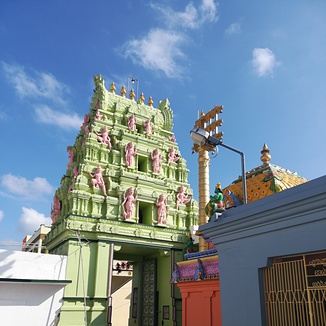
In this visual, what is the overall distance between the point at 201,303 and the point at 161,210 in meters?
9.87

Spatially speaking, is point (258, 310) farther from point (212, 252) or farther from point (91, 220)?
point (91, 220)

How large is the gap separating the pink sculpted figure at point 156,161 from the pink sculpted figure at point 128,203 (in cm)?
280

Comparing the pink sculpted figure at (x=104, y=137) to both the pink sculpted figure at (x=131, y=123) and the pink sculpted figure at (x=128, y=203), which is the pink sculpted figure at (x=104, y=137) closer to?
the pink sculpted figure at (x=131, y=123)

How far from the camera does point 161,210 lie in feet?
69.3

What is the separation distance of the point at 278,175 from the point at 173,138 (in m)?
14.3

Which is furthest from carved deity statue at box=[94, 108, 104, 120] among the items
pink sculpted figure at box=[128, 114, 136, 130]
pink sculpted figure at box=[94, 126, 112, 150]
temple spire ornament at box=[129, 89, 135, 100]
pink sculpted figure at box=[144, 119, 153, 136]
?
temple spire ornament at box=[129, 89, 135, 100]

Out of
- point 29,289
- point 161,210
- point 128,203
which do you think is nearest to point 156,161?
point 161,210

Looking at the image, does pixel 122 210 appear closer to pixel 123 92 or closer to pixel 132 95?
pixel 123 92

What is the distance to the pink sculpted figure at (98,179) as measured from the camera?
19719 millimetres

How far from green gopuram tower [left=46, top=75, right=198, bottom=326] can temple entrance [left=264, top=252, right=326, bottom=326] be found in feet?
40.2

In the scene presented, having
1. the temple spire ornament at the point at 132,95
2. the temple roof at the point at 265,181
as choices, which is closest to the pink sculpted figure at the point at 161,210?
the temple spire ornament at the point at 132,95

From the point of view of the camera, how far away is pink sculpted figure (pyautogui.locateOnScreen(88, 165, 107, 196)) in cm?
1972

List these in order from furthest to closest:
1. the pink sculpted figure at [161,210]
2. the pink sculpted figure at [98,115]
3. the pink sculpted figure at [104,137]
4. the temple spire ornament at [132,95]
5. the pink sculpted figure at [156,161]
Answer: the temple spire ornament at [132,95]
the pink sculpted figure at [156,161]
the pink sculpted figure at [98,115]
the pink sculpted figure at [104,137]
the pink sculpted figure at [161,210]

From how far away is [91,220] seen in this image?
60.8 ft
